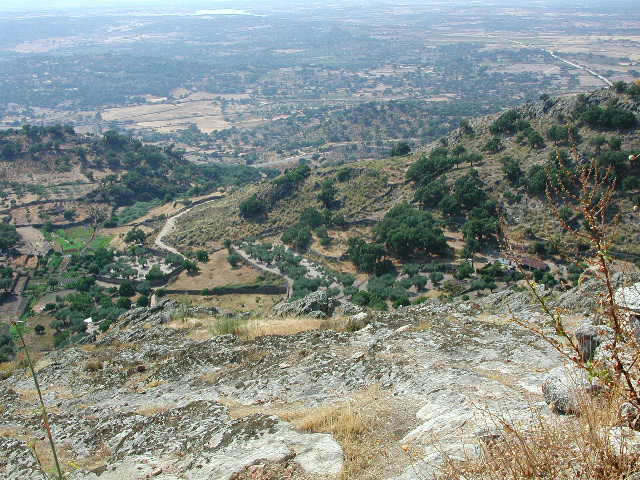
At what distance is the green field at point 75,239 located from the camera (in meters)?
54.4

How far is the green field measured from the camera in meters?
54.4

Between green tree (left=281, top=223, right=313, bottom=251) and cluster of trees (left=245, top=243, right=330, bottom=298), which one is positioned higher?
green tree (left=281, top=223, right=313, bottom=251)

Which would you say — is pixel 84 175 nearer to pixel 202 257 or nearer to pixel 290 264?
→ pixel 202 257

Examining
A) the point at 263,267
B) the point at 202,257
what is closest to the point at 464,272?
the point at 263,267

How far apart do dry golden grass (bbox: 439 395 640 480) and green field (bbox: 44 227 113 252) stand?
55.1 m

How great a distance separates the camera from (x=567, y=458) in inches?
160

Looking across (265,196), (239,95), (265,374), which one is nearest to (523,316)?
(265,374)

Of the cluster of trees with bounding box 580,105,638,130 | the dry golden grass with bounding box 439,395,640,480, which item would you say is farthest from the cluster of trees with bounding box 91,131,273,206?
the dry golden grass with bounding box 439,395,640,480

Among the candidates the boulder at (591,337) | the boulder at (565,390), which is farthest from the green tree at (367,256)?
the boulder at (565,390)

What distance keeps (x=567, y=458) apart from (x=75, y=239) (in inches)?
2398

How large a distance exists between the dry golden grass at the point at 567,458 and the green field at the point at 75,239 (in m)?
55.1

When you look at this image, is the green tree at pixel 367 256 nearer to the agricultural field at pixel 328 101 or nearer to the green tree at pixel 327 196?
the green tree at pixel 327 196

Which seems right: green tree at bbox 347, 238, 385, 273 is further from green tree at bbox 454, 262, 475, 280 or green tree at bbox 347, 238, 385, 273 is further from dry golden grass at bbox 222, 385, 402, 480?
dry golden grass at bbox 222, 385, 402, 480

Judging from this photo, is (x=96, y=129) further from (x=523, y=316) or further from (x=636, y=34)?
(x=636, y=34)
